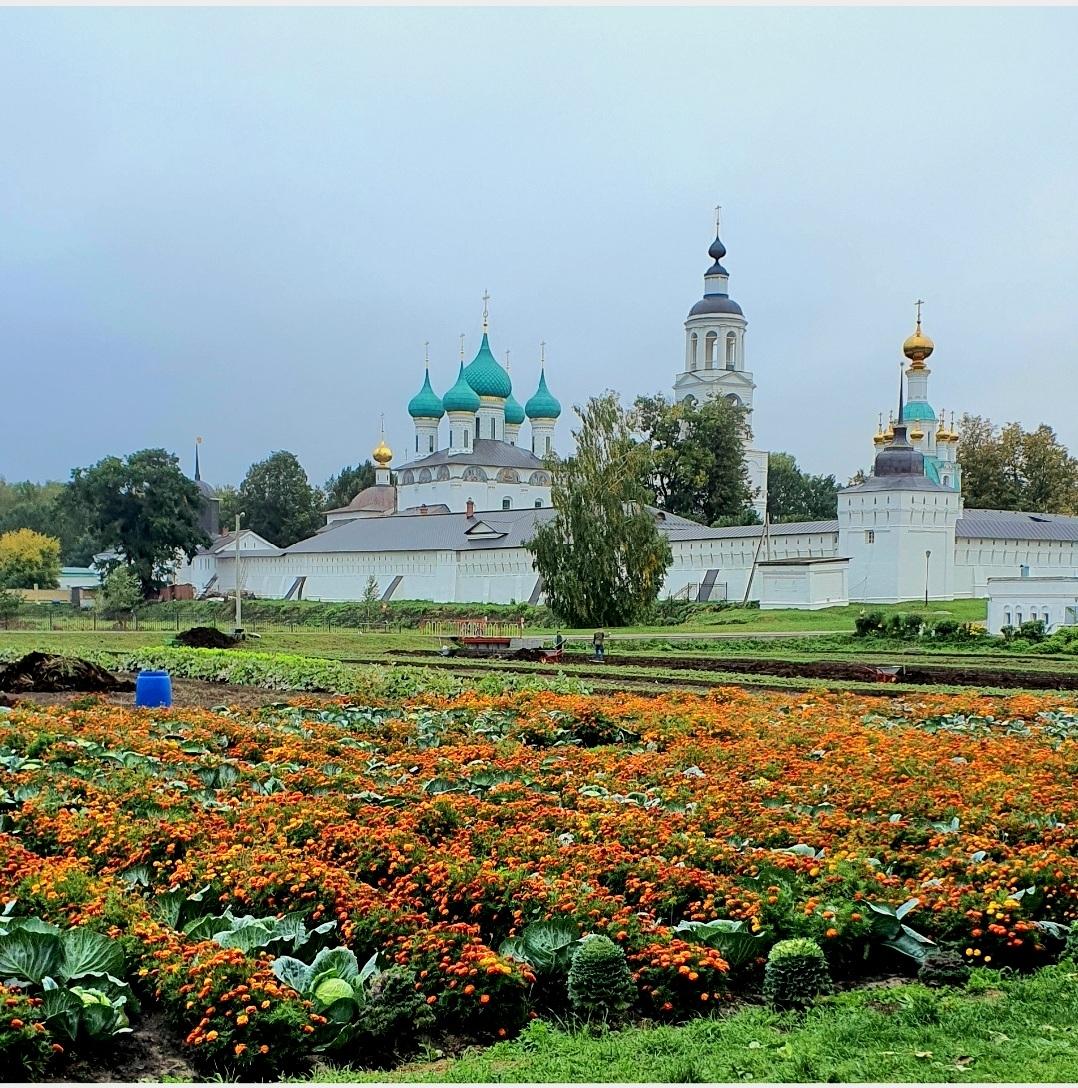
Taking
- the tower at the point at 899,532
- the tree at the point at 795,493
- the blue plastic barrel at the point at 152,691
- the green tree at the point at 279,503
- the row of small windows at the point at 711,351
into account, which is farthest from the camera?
the green tree at the point at 279,503

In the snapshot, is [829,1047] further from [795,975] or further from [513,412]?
[513,412]

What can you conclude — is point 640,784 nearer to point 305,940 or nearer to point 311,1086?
point 305,940

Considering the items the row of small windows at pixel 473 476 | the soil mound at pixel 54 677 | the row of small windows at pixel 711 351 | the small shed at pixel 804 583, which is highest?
the row of small windows at pixel 711 351

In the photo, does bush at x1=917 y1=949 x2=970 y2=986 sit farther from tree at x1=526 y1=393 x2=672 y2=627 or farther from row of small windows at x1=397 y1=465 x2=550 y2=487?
row of small windows at x1=397 y1=465 x2=550 y2=487

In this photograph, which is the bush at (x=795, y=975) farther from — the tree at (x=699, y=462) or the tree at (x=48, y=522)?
the tree at (x=48, y=522)

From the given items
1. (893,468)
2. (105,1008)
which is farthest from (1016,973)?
(893,468)

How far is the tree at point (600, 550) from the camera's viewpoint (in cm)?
3372

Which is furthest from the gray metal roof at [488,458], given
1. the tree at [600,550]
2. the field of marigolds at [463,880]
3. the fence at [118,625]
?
the field of marigolds at [463,880]

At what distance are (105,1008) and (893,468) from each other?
42044 millimetres

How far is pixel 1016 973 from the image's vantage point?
5.31m

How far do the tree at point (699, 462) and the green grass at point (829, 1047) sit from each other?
5708 centimetres

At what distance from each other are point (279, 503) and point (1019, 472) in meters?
47.8

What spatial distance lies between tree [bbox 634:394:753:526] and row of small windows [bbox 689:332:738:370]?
5977 millimetres

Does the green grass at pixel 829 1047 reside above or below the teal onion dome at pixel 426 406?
below
